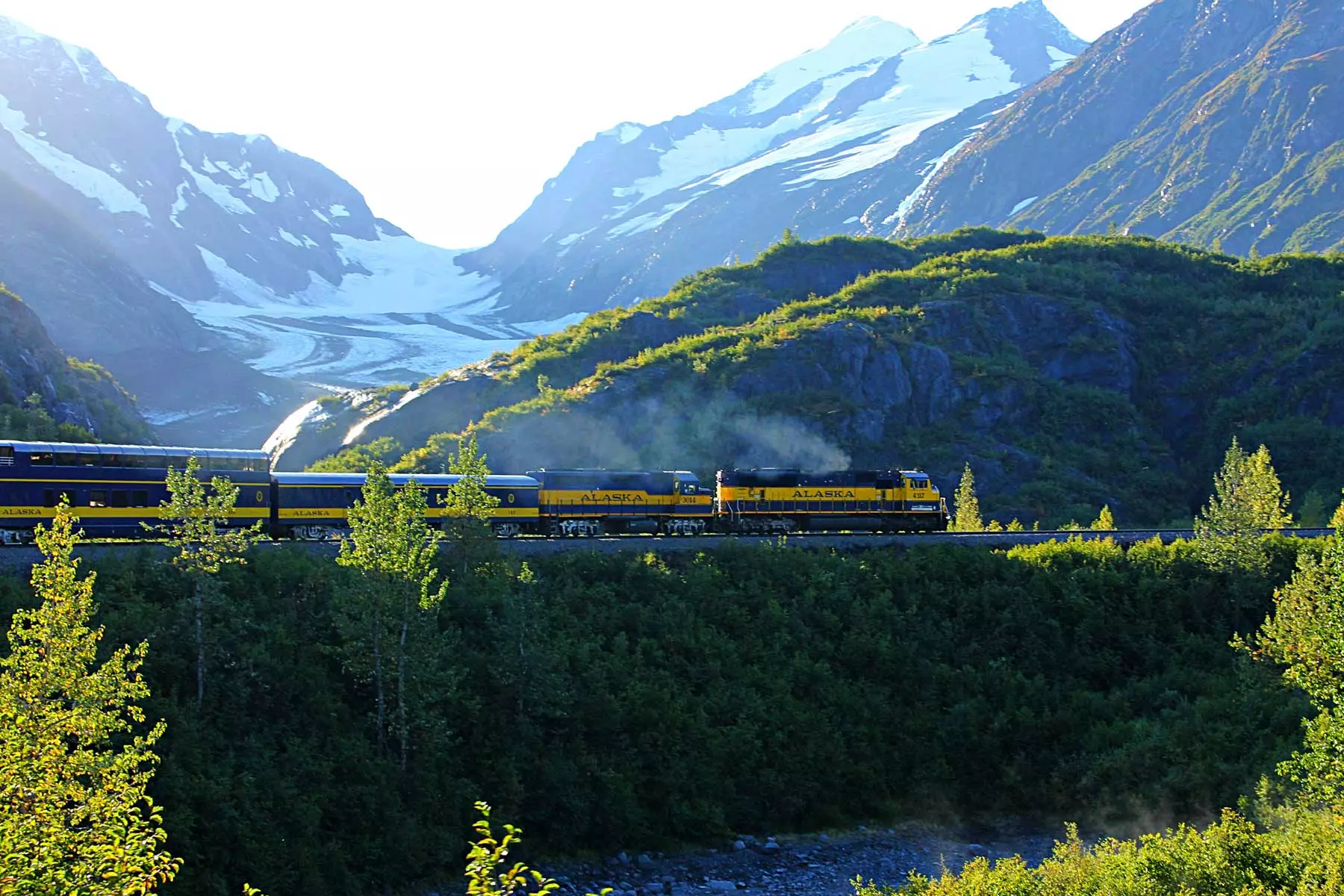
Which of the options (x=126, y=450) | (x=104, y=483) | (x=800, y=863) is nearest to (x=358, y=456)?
(x=126, y=450)

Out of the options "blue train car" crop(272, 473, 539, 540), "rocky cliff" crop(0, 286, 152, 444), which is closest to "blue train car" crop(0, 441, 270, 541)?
"blue train car" crop(272, 473, 539, 540)

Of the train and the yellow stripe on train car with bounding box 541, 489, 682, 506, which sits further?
the yellow stripe on train car with bounding box 541, 489, 682, 506

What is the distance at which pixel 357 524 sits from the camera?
122ft

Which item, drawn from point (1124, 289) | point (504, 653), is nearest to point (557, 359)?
point (1124, 289)

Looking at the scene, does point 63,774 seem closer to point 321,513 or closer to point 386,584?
point 386,584

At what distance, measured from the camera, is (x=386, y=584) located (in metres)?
37.0

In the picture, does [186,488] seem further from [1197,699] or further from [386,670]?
[1197,699]

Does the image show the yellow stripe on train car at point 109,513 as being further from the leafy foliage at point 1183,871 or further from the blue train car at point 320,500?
the leafy foliage at point 1183,871

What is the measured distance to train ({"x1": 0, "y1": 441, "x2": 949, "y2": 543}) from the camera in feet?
147

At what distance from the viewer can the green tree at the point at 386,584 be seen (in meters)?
36.8

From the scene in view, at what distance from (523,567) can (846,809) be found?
16.3 m

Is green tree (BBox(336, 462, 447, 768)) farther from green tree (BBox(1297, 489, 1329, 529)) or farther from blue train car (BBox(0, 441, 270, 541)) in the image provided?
green tree (BBox(1297, 489, 1329, 529))

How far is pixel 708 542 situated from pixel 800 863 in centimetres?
1680

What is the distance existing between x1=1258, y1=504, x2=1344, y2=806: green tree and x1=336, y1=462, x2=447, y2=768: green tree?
28761mm
